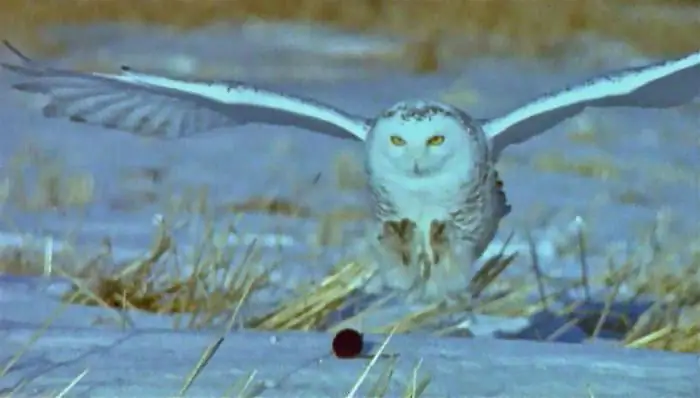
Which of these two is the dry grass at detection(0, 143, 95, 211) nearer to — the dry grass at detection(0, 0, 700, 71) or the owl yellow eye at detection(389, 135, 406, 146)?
the dry grass at detection(0, 0, 700, 71)

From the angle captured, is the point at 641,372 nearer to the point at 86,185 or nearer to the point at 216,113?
the point at 216,113

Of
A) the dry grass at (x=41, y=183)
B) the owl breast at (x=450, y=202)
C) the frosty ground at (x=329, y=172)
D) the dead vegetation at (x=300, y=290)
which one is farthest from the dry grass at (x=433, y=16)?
the owl breast at (x=450, y=202)

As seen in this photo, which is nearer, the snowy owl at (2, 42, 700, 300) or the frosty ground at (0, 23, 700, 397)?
the snowy owl at (2, 42, 700, 300)

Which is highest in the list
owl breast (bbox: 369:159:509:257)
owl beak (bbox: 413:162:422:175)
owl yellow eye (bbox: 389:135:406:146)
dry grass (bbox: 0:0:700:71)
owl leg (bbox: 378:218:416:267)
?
dry grass (bbox: 0:0:700:71)

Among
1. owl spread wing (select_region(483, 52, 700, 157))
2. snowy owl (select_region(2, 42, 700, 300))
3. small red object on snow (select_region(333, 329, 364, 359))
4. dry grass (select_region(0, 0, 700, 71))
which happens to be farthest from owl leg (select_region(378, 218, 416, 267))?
dry grass (select_region(0, 0, 700, 71))

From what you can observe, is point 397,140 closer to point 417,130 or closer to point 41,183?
point 417,130

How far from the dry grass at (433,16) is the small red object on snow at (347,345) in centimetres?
88

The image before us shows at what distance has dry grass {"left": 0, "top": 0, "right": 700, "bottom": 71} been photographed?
5.75ft

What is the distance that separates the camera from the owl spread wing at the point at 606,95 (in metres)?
1.25

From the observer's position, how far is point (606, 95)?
127 centimetres

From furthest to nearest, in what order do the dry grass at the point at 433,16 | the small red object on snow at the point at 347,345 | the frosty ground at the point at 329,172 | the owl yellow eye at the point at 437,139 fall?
the dry grass at the point at 433,16 → the frosty ground at the point at 329,172 → the owl yellow eye at the point at 437,139 → the small red object on snow at the point at 347,345

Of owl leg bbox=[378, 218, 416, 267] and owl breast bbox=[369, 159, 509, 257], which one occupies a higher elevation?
owl breast bbox=[369, 159, 509, 257]

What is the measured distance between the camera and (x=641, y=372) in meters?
0.92

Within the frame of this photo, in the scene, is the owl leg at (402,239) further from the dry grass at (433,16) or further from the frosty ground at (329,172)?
the dry grass at (433,16)
